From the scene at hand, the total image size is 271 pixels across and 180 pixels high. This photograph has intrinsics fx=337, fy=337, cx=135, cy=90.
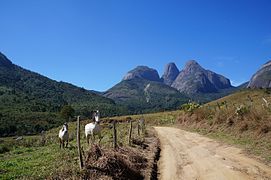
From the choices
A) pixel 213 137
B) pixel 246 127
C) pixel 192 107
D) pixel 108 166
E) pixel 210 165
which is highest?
pixel 192 107

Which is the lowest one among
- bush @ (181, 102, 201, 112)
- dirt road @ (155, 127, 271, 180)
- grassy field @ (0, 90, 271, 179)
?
dirt road @ (155, 127, 271, 180)

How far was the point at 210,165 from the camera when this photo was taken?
1641 cm

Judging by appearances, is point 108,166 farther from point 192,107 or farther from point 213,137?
point 192,107

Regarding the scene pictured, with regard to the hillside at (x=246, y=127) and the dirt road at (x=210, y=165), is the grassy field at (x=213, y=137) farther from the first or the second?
the dirt road at (x=210, y=165)

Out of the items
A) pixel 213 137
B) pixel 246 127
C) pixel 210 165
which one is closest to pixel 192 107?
pixel 213 137

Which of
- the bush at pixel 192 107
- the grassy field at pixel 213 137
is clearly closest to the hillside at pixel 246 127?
the grassy field at pixel 213 137

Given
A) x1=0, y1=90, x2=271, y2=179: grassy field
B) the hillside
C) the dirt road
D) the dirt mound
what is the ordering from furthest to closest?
1. the hillside
2. the dirt road
3. x1=0, y1=90, x2=271, y2=179: grassy field
4. the dirt mound

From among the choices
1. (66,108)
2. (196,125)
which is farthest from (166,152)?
(66,108)

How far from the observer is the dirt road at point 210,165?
14.2 metres

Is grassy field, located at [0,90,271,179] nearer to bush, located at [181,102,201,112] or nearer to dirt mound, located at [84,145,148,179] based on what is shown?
dirt mound, located at [84,145,148,179]

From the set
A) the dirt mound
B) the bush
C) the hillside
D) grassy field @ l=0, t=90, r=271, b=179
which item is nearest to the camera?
the dirt mound

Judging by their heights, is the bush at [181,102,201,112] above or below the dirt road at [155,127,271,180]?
above

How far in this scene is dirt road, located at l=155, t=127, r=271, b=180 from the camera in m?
14.2

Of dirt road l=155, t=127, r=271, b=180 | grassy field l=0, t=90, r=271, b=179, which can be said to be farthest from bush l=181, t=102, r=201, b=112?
dirt road l=155, t=127, r=271, b=180
